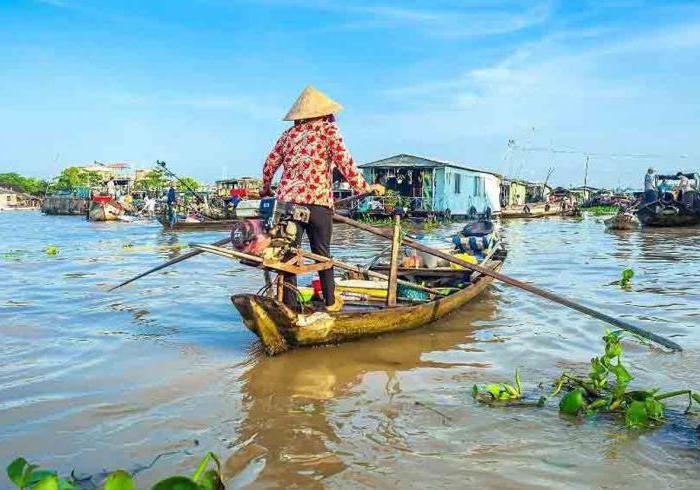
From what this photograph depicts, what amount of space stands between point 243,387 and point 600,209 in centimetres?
4163

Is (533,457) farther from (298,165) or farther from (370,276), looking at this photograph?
(370,276)

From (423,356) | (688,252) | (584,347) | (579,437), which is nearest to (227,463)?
(579,437)

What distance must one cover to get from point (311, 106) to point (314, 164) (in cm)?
43

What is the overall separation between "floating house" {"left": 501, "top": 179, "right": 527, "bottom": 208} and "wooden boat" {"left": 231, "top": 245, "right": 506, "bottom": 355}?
37.7 metres

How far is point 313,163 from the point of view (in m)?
4.57

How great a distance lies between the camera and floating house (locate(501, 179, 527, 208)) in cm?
4409

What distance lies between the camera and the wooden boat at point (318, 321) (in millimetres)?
4168

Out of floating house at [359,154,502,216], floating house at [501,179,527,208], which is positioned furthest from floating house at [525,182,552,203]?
floating house at [359,154,502,216]

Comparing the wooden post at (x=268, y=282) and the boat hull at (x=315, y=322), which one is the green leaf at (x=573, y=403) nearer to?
the boat hull at (x=315, y=322)

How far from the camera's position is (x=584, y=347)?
16.5ft

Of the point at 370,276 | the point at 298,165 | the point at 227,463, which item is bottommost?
the point at 227,463

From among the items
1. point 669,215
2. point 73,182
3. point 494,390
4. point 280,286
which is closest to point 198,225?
point 669,215

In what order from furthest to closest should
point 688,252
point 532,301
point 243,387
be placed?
point 688,252 → point 532,301 → point 243,387

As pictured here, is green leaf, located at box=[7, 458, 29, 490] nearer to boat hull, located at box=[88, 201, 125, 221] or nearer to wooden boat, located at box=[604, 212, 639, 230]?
wooden boat, located at box=[604, 212, 639, 230]
